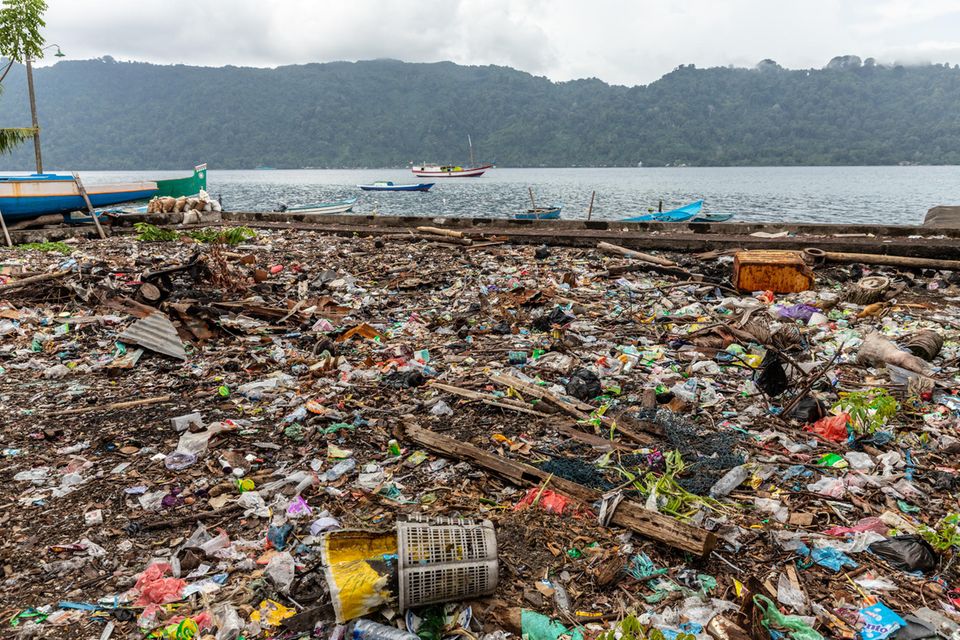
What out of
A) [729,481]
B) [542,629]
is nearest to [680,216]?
[729,481]

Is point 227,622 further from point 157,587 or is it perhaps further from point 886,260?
point 886,260

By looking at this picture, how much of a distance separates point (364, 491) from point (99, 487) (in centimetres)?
153

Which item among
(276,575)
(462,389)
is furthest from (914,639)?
(462,389)

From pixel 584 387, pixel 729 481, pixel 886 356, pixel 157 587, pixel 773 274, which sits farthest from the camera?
pixel 773 274

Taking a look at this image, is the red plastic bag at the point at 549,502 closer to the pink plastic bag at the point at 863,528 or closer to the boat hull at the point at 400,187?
the pink plastic bag at the point at 863,528

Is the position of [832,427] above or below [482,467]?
above

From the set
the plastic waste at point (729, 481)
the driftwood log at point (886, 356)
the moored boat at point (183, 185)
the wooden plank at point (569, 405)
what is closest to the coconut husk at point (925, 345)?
the driftwood log at point (886, 356)

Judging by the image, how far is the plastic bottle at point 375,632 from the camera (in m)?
2.25

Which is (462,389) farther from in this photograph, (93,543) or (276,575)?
(93,543)

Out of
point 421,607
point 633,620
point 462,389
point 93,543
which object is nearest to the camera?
point 633,620

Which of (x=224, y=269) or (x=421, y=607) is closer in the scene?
(x=421, y=607)

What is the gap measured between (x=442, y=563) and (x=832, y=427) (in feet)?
9.30

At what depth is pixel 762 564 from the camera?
267 centimetres

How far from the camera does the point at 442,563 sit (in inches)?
94.2
